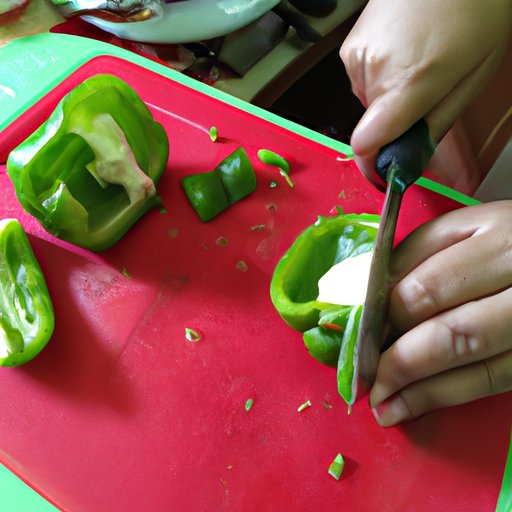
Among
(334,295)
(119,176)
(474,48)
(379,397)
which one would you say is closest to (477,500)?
(379,397)

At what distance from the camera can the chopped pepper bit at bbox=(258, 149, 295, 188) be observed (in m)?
1.24

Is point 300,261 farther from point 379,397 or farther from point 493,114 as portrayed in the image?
point 493,114

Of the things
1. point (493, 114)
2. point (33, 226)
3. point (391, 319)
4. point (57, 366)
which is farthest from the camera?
point (493, 114)

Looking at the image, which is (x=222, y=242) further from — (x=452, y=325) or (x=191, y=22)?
(x=191, y=22)

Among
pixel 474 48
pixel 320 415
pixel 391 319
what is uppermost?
pixel 474 48

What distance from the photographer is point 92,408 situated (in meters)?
1.04

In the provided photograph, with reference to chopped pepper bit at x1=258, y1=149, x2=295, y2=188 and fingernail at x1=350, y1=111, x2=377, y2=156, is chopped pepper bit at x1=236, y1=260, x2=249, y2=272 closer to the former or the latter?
chopped pepper bit at x1=258, y1=149, x2=295, y2=188

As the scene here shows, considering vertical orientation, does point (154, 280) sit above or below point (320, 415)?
above

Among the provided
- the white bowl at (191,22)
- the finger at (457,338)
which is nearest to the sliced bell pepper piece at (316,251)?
the finger at (457,338)

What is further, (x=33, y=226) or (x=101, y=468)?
(x=33, y=226)

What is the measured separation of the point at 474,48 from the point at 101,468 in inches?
36.0

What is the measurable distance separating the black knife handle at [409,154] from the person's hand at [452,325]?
14cm

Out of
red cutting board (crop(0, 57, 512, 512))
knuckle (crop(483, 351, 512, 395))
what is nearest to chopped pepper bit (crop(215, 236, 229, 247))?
red cutting board (crop(0, 57, 512, 512))

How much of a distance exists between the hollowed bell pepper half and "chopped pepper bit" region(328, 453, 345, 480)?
10 centimetres
